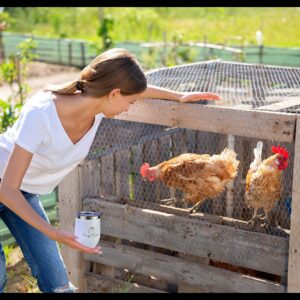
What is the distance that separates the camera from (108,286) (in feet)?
13.7

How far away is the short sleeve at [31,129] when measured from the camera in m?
2.68

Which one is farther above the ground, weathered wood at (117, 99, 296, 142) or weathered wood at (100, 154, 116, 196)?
weathered wood at (117, 99, 296, 142)

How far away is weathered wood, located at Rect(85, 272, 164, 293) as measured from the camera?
4.05 m

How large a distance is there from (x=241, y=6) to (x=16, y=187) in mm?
19369

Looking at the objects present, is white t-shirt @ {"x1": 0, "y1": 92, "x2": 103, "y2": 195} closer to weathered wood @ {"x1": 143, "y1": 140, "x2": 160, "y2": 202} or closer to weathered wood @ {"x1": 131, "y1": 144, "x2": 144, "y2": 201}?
weathered wood @ {"x1": 131, "y1": 144, "x2": 144, "y2": 201}

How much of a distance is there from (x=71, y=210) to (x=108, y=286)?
0.51 m

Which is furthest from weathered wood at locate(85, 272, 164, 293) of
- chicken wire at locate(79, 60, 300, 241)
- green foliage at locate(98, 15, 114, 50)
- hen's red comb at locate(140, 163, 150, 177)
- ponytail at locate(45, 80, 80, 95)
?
green foliage at locate(98, 15, 114, 50)

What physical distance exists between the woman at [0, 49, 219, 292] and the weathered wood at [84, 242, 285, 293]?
945 mm

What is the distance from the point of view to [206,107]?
3568mm

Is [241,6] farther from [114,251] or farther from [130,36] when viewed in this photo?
[114,251]

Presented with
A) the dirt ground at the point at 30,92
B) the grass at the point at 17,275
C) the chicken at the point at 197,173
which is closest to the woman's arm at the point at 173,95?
the chicken at the point at 197,173

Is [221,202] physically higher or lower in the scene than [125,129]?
lower

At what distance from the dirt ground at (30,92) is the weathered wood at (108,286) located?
0.50m
